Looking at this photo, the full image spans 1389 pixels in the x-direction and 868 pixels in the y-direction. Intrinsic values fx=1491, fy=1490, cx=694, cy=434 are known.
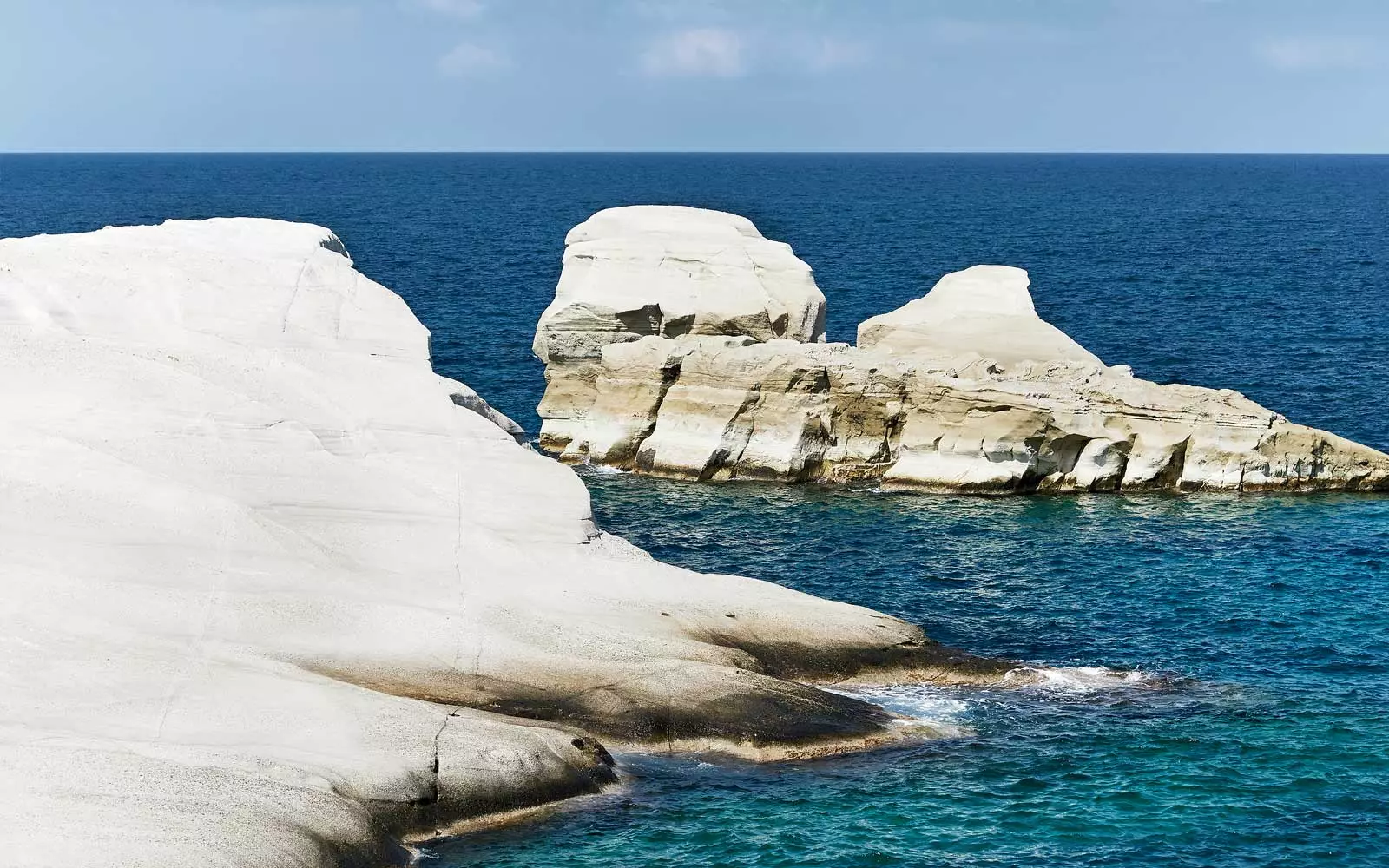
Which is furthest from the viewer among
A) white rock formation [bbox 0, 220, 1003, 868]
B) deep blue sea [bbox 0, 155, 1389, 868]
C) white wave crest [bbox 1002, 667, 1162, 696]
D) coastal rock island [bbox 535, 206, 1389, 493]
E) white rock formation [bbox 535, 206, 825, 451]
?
white rock formation [bbox 535, 206, 825, 451]

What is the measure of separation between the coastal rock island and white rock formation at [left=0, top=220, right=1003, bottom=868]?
13476 mm

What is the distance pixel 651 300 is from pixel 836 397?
335 inches

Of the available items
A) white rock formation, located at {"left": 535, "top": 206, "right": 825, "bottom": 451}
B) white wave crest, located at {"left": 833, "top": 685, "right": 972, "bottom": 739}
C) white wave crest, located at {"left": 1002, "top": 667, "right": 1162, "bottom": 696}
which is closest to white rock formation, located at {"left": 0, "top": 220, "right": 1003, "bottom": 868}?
white wave crest, located at {"left": 833, "top": 685, "right": 972, "bottom": 739}

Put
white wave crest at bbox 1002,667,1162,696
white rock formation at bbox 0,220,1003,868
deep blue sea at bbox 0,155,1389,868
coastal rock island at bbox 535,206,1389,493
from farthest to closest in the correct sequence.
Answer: coastal rock island at bbox 535,206,1389,493, white wave crest at bbox 1002,667,1162,696, deep blue sea at bbox 0,155,1389,868, white rock formation at bbox 0,220,1003,868

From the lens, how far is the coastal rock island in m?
47.4

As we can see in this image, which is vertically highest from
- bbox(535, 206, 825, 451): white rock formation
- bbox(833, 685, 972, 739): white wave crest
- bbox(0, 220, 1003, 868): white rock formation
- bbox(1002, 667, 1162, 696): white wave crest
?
bbox(535, 206, 825, 451): white rock formation

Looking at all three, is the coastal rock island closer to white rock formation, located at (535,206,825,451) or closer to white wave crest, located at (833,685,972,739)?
white rock formation, located at (535,206,825,451)

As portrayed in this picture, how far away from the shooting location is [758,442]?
50.0m

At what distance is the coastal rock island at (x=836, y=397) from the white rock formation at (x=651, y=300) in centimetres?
7

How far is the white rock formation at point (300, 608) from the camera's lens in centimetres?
2244

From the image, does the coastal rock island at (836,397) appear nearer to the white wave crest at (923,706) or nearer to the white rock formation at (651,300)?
the white rock formation at (651,300)

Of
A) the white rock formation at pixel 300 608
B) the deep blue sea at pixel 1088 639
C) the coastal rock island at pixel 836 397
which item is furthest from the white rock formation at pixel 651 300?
the white rock formation at pixel 300 608

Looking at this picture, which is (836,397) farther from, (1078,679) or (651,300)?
(1078,679)

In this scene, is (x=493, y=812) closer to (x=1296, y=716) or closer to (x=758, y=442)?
(x=1296, y=716)
